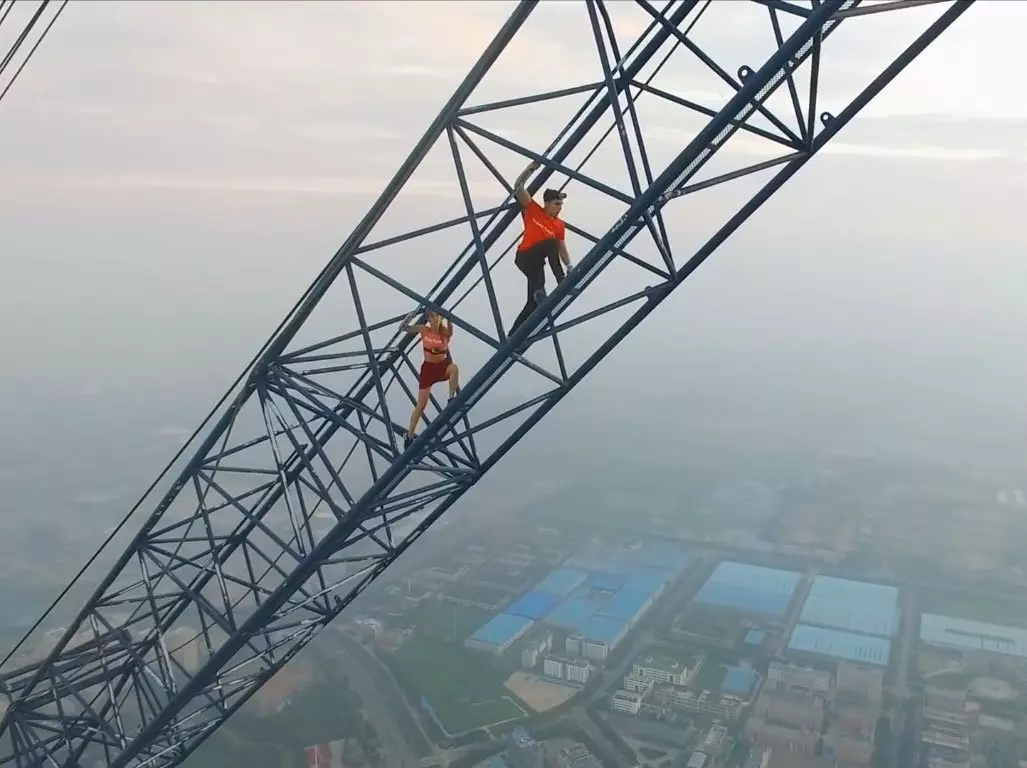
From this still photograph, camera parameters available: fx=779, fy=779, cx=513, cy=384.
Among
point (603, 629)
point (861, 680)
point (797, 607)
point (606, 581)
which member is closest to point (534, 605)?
point (603, 629)

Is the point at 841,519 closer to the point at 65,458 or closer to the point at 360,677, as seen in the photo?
the point at 360,677

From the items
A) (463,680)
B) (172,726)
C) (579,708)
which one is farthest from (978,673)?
(172,726)

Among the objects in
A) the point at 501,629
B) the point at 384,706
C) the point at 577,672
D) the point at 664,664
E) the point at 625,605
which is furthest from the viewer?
the point at 625,605

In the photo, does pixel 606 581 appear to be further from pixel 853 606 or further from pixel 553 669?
pixel 853 606

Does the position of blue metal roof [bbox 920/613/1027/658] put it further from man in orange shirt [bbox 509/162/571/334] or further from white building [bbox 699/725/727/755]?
man in orange shirt [bbox 509/162/571/334]

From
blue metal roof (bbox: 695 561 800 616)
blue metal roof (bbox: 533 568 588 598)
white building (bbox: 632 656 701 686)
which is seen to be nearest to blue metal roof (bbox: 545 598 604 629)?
blue metal roof (bbox: 533 568 588 598)
